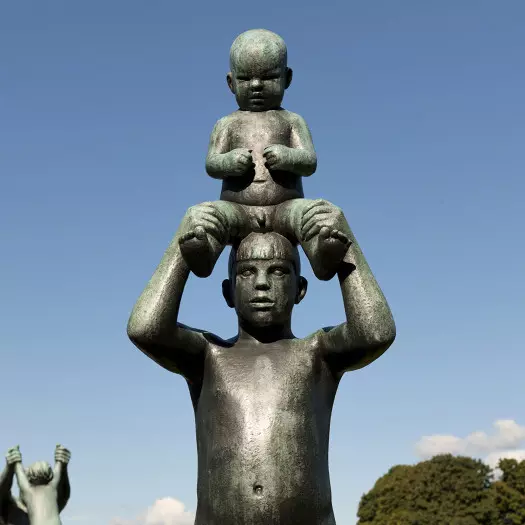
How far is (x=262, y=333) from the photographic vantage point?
7.05 meters

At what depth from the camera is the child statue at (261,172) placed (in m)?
6.69

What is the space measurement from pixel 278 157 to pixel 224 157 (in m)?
0.40

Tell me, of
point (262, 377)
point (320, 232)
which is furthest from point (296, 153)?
point (262, 377)

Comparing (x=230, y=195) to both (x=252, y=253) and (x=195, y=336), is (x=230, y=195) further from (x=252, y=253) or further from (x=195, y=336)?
(x=195, y=336)

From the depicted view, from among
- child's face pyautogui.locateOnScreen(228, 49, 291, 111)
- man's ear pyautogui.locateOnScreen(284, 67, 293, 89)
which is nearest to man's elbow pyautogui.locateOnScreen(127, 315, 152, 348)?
child's face pyautogui.locateOnScreen(228, 49, 291, 111)

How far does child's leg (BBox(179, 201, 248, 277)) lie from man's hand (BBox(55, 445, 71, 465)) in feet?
33.9

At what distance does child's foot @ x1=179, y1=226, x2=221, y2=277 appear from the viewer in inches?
260

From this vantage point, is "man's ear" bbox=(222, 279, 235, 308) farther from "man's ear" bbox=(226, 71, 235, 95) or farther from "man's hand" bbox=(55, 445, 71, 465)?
"man's hand" bbox=(55, 445, 71, 465)

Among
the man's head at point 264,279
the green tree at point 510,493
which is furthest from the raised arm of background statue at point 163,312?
the green tree at point 510,493

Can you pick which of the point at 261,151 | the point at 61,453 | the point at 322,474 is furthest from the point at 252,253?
the point at 61,453

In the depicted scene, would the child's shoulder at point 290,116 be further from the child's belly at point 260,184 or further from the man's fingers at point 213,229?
the man's fingers at point 213,229

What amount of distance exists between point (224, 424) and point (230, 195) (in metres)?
1.67

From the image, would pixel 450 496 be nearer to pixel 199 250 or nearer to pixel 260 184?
pixel 260 184

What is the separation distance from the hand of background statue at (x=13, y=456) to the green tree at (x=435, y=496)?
2781 cm
